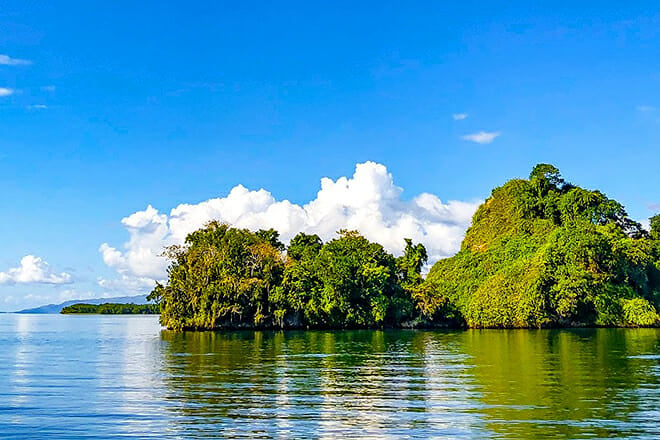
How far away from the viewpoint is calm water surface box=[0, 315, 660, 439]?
1738 cm

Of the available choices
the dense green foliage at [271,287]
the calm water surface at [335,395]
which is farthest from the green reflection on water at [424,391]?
the dense green foliage at [271,287]

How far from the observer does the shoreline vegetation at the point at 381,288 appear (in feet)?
245

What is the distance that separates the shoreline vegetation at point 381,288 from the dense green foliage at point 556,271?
154 mm

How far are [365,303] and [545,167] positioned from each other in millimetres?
39760

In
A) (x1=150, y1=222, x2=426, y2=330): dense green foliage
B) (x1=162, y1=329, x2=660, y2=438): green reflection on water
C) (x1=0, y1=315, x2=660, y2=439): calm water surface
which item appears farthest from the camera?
(x1=150, y1=222, x2=426, y2=330): dense green foliage

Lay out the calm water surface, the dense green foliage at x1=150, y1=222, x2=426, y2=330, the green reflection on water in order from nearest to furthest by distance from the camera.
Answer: the calm water surface
the green reflection on water
the dense green foliage at x1=150, y1=222, x2=426, y2=330

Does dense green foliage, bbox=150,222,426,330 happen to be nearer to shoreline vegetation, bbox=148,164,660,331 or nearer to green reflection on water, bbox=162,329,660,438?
shoreline vegetation, bbox=148,164,660,331

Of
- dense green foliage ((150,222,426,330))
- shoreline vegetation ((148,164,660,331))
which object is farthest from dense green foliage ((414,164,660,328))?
dense green foliage ((150,222,426,330))

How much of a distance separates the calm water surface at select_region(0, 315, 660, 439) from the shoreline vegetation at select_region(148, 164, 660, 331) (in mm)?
33711

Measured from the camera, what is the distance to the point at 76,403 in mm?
21859

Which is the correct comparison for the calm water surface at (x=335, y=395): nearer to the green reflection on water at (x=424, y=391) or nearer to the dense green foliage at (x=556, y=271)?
the green reflection on water at (x=424, y=391)

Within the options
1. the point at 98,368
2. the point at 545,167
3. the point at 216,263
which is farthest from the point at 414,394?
the point at 545,167

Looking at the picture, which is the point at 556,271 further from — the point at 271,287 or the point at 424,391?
the point at 424,391

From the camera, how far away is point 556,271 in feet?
255
